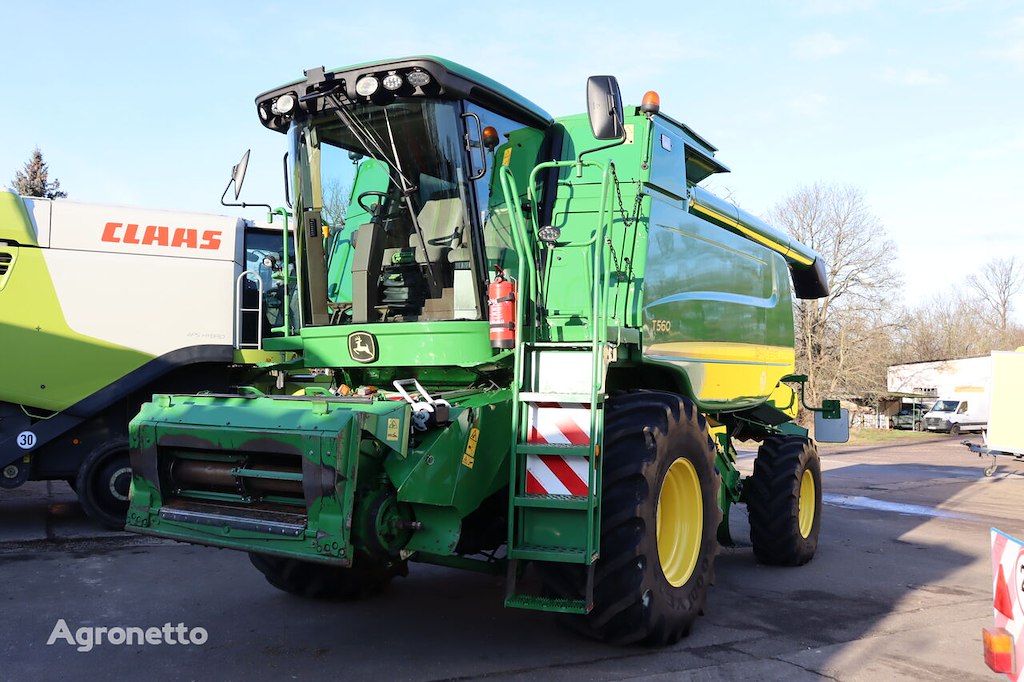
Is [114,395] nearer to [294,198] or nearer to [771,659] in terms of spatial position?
[294,198]

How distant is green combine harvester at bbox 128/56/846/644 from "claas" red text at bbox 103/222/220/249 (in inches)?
165

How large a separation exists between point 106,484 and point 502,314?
569 cm

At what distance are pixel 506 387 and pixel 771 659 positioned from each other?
7.02 feet

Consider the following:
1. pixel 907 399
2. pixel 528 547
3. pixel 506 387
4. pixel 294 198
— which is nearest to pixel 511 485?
pixel 528 547

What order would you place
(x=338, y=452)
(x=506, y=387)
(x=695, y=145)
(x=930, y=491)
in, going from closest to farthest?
(x=338, y=452)
(x=506, y=387)
(x=695, y=145)
(x=930, y=491)

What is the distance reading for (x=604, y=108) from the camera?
4.57 metres

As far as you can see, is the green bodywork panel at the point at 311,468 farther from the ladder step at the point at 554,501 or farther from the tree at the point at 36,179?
the tree at the point at 36,179

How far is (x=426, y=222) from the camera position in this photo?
5.18m

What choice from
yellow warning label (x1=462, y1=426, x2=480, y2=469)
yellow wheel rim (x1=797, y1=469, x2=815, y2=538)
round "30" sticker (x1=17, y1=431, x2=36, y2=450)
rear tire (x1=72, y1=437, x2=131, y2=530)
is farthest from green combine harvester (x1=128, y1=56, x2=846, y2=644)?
round "30" sticker (x1=17, y1=431, x2=36, y2=450)

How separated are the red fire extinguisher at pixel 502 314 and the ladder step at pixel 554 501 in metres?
0.86

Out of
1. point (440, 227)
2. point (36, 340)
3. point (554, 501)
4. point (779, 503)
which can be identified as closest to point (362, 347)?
point (440, 227)

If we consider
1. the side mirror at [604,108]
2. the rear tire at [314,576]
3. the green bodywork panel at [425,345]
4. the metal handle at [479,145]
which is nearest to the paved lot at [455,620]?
the rear tire at [314,576]

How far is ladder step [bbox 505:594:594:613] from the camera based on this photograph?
436 centimetres

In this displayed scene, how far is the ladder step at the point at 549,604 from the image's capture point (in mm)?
4355
